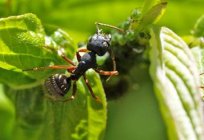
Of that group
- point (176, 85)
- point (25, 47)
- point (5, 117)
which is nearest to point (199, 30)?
point (176, 85)

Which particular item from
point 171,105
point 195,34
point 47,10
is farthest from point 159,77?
point 47,10

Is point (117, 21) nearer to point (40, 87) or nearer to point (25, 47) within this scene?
point (40, 87)

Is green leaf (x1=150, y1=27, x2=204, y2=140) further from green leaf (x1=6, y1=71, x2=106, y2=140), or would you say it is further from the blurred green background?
the blurred green background

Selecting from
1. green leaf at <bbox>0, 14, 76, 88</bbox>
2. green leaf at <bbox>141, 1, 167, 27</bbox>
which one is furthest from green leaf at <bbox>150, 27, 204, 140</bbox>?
green leaf at <bbox>0, 14, 76, 88</bbox>

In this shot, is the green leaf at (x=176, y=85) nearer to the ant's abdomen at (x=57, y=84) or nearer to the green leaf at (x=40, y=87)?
the green leaf at (x=40, y=87)

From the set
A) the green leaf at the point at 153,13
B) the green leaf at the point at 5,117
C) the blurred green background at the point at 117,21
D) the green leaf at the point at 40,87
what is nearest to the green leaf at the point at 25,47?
the green leaf at the point at 40,87

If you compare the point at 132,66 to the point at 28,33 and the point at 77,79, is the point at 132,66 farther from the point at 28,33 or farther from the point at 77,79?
the point at 28,33
